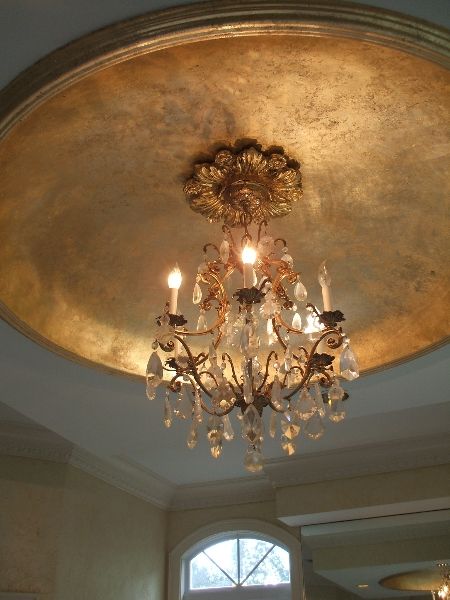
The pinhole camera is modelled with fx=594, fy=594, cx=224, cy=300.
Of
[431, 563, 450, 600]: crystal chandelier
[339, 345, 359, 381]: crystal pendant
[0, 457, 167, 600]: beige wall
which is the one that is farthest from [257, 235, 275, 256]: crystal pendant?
[431, 563, 450, 600]: crystal chandelier

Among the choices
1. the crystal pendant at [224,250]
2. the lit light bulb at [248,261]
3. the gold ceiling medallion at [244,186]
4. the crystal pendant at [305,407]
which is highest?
the gold ceiling medallion at [244,186]

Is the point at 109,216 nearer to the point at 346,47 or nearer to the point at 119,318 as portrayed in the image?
the point at 119,318

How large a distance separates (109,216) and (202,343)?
4.35ft

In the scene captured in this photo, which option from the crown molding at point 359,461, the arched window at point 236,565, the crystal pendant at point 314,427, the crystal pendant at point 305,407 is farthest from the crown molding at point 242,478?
the crystal pendant at point 305,407

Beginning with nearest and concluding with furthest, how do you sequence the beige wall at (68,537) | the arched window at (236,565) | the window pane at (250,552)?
the beige wall at (68,537)
the arched window at (236,565)
the window pane at (250,552)

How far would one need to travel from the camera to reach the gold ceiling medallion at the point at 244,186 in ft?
8.92

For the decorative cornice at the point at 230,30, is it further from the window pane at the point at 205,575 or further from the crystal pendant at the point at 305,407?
the window pane at the point at 205,575

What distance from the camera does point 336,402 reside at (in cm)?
259

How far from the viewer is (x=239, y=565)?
6219 millimetres

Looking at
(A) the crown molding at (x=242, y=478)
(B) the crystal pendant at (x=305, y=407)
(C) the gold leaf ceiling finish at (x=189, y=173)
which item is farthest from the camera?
(A) the crown molding at (x=242, y=478)

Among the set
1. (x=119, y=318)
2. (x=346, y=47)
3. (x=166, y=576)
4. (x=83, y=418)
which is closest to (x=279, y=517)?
(x=166, y=576)

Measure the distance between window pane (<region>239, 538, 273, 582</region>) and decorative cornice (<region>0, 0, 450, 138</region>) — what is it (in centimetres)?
535

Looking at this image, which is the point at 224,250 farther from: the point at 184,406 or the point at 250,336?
the point at 184,406

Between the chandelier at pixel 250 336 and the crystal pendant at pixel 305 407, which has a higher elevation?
the chandelier at pixel 250 336
